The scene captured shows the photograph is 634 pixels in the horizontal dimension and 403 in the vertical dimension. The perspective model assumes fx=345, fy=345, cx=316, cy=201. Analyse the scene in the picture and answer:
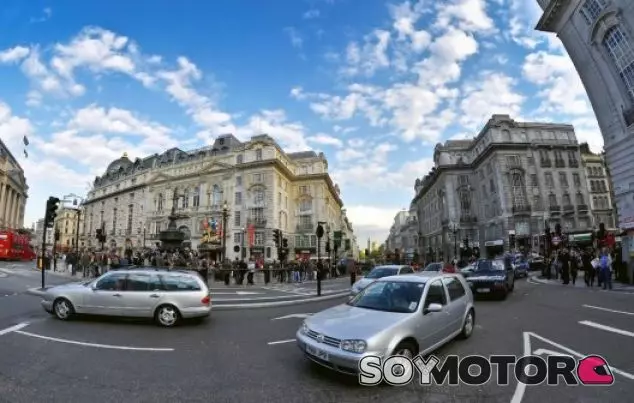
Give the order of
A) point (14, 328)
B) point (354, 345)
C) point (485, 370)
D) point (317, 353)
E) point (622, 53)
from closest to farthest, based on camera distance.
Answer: point (354, 345) → point (317, 353) → point (485, 370) → point (14, 328) → point (622, 53)

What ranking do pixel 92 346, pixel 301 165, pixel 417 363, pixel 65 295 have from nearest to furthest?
1. pixel 417 363
2. pixel 92 346
3. pixel 65 295
4. pixel 301 165

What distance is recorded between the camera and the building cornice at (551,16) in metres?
24.5

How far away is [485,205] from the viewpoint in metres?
59.4

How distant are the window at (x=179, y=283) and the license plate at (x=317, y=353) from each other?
17.0ft

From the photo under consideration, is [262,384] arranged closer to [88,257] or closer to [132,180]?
[88,257]

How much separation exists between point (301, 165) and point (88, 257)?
150 feet

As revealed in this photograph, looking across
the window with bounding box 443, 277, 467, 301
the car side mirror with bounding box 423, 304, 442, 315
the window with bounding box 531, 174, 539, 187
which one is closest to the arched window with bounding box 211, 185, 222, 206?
the window with bounding box 531, 174, 539, 187

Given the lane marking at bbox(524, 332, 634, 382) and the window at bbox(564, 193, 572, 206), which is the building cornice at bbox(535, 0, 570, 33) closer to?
the lane marking at bbox(524, 332, 634, 382)

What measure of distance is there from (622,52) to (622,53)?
0.06 metres

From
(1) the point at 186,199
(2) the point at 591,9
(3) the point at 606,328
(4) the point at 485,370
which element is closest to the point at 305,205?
(1) the point at 186,199

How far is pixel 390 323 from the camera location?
5.14m

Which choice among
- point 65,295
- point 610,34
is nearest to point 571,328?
point 65,295

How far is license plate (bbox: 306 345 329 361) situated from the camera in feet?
16.0

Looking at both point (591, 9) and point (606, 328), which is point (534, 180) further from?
point (606, 328)
